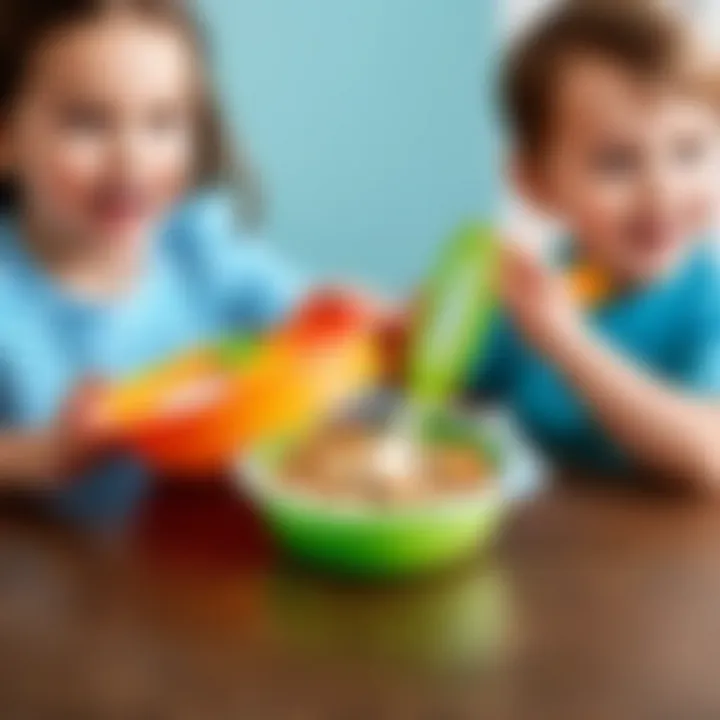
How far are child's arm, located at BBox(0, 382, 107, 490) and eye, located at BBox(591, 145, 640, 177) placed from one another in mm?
317

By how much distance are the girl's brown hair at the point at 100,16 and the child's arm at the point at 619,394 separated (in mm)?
186

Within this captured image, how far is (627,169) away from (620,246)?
6 centimetres

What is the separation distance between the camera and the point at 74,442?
75 centimetres

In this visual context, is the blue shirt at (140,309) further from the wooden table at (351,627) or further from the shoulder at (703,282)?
the shoulder at (703,282)

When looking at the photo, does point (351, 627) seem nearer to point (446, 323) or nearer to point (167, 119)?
point (446, 323)

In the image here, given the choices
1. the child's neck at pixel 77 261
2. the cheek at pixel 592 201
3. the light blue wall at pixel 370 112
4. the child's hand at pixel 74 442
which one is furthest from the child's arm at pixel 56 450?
the cheek at pixel 592 201

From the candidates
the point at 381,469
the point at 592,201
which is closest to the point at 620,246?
the point at 592,201

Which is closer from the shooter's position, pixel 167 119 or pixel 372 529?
pixel 372 529

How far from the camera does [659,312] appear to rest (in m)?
0.89

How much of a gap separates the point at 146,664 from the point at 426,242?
1.25 feet

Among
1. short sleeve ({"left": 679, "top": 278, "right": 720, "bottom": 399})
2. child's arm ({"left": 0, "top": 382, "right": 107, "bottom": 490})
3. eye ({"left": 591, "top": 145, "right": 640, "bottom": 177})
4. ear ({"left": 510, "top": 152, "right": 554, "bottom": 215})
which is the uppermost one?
eye ({"left": 591, "top": 145, "right": 640, "bottom": 177})

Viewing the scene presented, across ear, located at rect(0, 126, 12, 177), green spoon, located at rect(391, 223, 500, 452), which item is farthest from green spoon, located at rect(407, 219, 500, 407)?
ear, located at rect(0, 126, 12, 177)

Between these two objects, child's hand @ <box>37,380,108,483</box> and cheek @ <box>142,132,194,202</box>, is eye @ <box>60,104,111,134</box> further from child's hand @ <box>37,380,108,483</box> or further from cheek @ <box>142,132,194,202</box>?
child's hand @ <box>37,380,108,483</box>

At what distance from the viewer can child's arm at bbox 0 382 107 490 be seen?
0.75 metres
